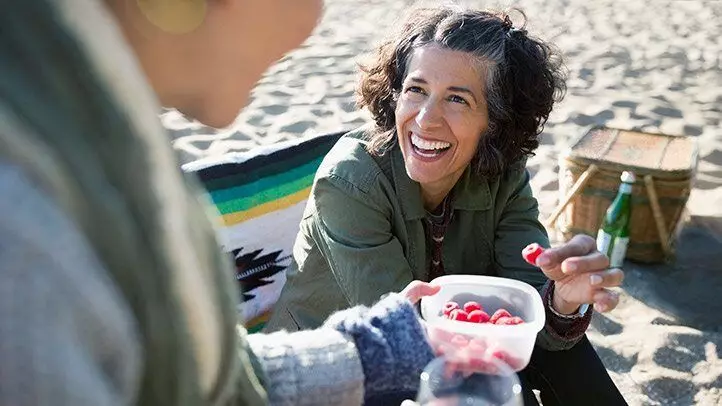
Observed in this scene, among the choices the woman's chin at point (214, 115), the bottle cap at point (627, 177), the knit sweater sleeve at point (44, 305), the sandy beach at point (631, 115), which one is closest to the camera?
the knit sweater sleeve at point (44, 305)

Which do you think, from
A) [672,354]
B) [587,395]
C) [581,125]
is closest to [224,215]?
[587,395]

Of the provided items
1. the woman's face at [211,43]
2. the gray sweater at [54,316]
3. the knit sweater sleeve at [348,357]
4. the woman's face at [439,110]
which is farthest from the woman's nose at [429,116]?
the gray sweater at [54,316]

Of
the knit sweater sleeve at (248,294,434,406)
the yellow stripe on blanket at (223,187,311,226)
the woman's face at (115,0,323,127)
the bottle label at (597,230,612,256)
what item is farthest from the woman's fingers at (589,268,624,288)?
the bottle label at (597,230,612,256)

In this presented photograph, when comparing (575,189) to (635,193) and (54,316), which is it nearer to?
(635,193)

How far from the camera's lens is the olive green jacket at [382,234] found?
1.83 m

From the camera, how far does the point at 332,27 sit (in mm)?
6609

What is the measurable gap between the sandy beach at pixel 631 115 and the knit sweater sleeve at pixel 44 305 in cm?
25

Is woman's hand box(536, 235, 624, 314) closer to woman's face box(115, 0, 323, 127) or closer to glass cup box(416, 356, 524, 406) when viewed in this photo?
glass cup box(416, 356, 524, 406)

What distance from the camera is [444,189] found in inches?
77.6

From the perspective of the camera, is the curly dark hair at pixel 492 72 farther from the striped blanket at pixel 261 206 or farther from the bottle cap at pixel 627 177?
the bottle cap at pixel 627 177

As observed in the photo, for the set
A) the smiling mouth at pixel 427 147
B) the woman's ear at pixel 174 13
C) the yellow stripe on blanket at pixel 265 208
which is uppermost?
the woman's ear at pixel 174 13

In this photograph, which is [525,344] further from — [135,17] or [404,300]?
[135,17]

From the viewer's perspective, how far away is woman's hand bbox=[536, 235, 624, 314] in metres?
1.58

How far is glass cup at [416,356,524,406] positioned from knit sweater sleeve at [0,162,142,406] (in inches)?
25.2
